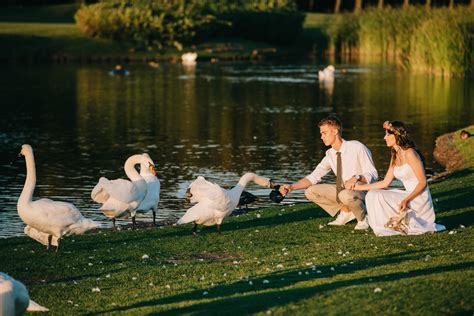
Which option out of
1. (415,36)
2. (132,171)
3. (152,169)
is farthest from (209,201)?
(415,36)

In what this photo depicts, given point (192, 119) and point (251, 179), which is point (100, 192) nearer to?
point (251, 179)

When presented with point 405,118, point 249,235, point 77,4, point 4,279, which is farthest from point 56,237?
point 77,4

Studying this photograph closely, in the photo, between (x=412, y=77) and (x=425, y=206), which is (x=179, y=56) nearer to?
(x=412, y=77)

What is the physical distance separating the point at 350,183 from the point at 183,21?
64.5m

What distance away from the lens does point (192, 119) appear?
41.8 m

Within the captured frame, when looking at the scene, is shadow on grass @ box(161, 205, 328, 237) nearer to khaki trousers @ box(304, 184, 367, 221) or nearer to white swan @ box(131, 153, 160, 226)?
white swan @ box(131, 153, 160, 226)

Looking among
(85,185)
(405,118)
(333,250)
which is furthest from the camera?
(405,118)

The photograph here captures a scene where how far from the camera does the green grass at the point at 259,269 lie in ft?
36.7

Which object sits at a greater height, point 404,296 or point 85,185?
point 404,296

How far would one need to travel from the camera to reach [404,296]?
36.1ft

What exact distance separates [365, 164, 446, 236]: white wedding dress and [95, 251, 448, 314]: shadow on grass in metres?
1.54

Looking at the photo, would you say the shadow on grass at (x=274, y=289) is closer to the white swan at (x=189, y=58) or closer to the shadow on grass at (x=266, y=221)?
the shadow on grass at (x=266, y=221)

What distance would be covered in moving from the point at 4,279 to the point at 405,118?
3238 cm

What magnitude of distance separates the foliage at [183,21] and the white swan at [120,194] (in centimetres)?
6039
